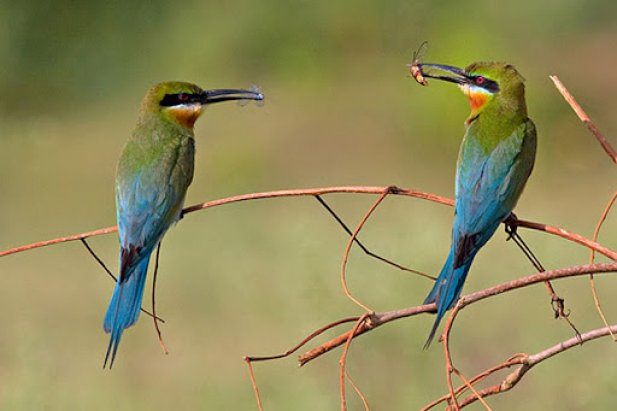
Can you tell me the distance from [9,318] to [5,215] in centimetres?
247

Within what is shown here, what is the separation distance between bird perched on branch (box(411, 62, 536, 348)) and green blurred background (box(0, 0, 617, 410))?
1.95 m

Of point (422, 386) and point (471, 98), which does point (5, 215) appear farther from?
point (471, 98)

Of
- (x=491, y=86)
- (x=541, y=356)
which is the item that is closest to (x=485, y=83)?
(x=491, y=86)

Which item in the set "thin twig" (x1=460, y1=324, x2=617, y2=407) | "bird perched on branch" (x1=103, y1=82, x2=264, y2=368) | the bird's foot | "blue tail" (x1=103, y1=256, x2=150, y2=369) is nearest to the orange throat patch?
the bird's foot

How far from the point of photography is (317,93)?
11852 mm

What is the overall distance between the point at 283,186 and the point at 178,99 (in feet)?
21.9

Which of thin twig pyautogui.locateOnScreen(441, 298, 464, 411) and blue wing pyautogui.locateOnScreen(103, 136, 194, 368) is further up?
thin twig pyautogui.locateOnScreen(441, 298, 464, 411)

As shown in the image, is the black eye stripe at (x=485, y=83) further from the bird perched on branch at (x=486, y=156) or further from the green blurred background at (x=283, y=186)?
the green blurred background at (x=283, y=186)

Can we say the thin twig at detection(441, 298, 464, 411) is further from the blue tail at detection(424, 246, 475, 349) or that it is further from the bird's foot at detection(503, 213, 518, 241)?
the bird's foot at detection(503, 213, 518, 241)

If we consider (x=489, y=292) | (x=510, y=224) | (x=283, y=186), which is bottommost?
(x=283, y=186)

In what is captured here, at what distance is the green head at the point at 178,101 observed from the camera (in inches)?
132

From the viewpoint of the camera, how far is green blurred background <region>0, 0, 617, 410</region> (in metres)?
5.62

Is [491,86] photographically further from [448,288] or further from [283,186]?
[283,186]

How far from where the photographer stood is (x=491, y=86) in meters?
3.09
